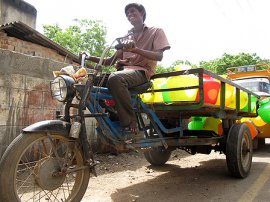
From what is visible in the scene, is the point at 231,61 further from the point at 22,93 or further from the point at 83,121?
the point at 83,121

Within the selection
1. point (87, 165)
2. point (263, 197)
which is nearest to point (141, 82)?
point (87, 165)

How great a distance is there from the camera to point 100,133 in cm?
332

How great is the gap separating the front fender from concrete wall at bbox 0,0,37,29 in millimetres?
17662

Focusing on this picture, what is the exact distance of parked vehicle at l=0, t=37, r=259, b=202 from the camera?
2668 millimetres

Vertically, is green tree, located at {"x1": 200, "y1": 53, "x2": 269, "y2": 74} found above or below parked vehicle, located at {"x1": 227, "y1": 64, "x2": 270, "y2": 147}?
above

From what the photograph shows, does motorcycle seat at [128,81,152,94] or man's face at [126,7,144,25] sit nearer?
motorcycle seat at [128,81,152,94]

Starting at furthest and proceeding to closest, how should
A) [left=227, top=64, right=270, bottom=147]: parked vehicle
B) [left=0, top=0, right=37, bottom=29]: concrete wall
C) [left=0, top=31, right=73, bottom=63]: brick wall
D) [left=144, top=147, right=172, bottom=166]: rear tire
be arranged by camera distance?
[left=0, top=0, right=37, bottom=29]: concrete wall, [left=0, top=31, right=73, bottom=63]: brick wall, [left=227, top=64, right=270, bottom=147]: parked vehicle, [left=144, top=147, right=172, bottom=166]: rear tire

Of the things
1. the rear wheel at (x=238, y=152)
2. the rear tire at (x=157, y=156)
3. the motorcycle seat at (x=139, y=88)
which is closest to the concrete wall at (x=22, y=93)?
the rear tire at (x=157, y=156)

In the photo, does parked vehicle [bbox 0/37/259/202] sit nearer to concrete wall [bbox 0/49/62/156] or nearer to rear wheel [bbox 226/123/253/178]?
rear wheel [bbox 226/123/253/178]

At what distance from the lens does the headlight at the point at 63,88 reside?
2.85 m

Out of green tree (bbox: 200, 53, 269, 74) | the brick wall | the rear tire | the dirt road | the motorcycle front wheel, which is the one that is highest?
green tree (bbox: 200, 53, 269, 74)

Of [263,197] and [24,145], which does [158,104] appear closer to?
[263,197]

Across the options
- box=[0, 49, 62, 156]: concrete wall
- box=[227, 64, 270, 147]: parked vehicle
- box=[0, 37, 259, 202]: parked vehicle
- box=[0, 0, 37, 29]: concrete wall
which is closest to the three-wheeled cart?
box=[0, 37, 259, 202]: parked vehicle

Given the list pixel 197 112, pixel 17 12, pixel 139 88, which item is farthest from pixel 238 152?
pixel 17 12
